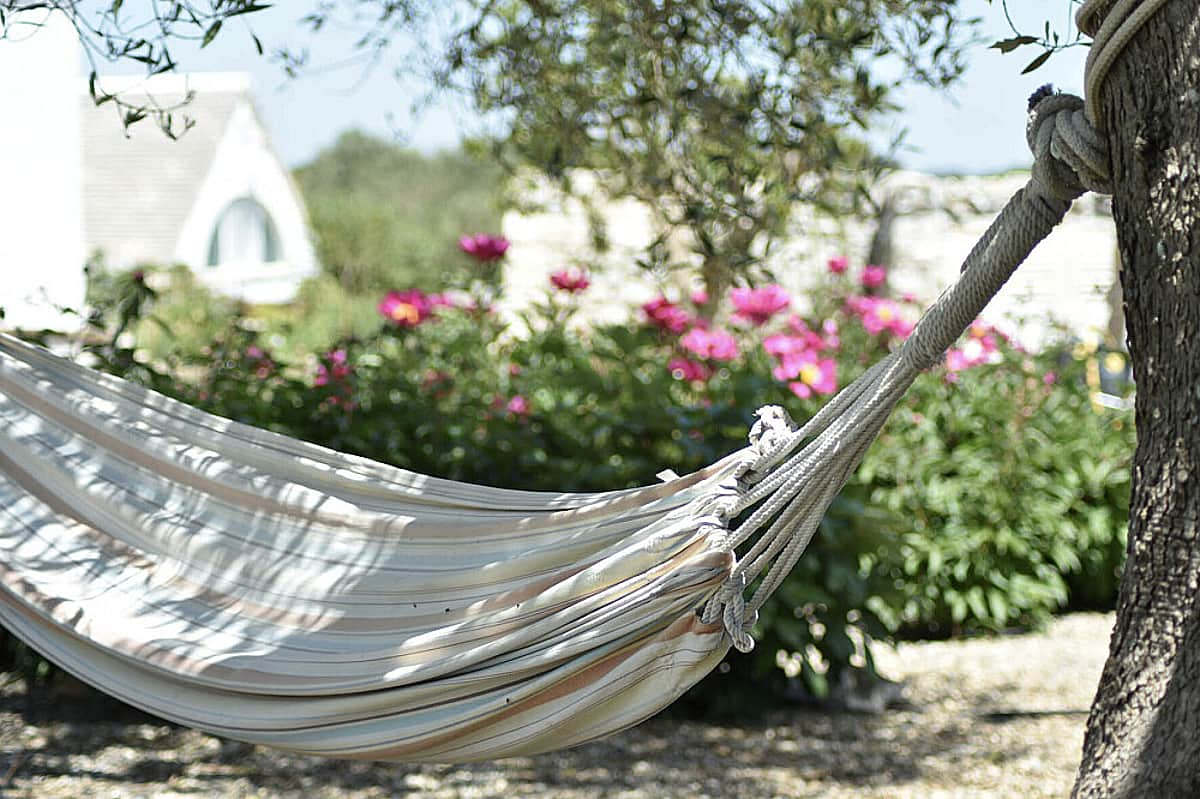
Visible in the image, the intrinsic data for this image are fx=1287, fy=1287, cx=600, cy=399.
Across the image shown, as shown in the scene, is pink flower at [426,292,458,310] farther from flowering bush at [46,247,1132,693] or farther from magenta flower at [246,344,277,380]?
magenta flower at [246,344,277,380]

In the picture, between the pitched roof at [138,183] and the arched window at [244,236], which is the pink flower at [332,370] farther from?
the arched window at [244,236]

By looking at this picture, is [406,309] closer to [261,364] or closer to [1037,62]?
[261,364]

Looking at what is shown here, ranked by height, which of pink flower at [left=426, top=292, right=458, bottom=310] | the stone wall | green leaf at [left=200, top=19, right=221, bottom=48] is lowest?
pink flower at [left=426, top=292, right=458, bottom=310]

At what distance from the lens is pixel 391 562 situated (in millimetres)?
1724

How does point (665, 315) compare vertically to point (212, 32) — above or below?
below

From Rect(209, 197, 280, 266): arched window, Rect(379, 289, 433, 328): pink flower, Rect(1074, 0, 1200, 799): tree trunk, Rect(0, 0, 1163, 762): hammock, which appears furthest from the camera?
Rect(209, 197, 280, 266): arched window

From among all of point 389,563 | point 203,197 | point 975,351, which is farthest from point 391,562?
point 203,197

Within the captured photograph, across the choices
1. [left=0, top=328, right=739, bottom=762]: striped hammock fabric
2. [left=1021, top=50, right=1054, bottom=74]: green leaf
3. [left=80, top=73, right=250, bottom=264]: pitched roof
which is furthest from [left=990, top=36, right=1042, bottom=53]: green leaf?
[left=80, top=73, right=250, bottom=264]: pitched roof

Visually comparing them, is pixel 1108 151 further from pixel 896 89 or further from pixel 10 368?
pixel 10 368

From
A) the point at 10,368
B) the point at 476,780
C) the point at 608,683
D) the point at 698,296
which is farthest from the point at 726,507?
the point at 698,296

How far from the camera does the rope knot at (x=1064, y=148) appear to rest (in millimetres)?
1319

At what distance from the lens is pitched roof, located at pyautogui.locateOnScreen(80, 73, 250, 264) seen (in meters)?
15.7

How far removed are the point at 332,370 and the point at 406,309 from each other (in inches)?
20.0

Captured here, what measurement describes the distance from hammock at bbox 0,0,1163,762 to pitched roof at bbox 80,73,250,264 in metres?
14.2
